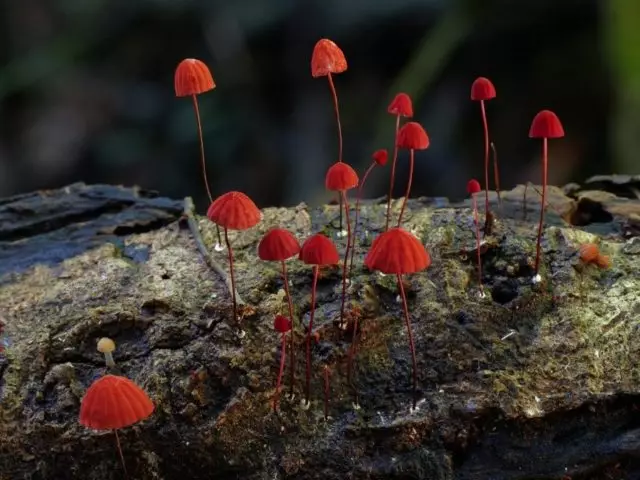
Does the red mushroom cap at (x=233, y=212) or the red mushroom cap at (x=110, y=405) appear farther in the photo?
the red mushroom cap at (x=233, y=212)

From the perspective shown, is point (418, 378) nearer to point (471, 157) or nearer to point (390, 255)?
point (390, 255)

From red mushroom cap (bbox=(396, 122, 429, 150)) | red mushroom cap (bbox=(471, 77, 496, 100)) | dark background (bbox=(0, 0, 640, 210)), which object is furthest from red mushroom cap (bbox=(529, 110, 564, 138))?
dark background (bbox=(0, 0, 640, 210))

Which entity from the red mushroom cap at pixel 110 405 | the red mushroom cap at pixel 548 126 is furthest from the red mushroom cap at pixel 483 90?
the red mushroom cap at pixel 110 405

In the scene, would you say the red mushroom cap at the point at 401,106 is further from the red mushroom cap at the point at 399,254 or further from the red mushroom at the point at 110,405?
the red mushroom at the point at 110,405

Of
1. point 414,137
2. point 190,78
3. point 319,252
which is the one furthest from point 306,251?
point 190,78

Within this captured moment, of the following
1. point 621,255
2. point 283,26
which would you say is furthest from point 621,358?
point 283,26
